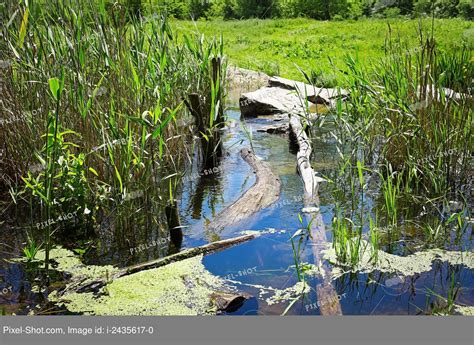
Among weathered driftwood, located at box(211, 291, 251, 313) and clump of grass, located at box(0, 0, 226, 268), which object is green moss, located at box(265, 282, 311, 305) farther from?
clump of grass, located at box(0, 0, 226, 268)

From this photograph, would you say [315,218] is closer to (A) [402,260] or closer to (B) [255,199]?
(B) [255,199]

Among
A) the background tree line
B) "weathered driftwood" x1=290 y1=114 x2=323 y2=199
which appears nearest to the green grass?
the background tree line

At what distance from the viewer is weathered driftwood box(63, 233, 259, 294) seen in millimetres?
2678

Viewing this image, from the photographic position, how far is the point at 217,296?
8.58 ft

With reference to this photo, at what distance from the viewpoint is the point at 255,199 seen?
3730 millimetres

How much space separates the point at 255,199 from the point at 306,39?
7649 mm

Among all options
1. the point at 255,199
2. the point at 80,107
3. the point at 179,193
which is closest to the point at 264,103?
the point at 179,193

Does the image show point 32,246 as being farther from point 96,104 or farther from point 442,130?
point 442,130

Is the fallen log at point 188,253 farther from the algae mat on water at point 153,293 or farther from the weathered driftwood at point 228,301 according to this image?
the weathered driftwood at point 228,301

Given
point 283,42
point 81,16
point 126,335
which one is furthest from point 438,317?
point 283,42

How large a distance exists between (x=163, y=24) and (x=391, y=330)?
2.51 metres

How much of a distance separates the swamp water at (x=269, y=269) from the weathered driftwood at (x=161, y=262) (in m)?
0.04

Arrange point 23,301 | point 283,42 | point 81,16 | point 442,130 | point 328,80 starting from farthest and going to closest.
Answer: point 283,42, point 328,80, point 442,130, point 81,16, point 23,301

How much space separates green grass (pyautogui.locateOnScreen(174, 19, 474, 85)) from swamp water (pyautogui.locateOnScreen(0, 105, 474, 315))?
457 cm
